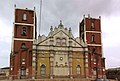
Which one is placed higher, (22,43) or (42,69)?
(22,43)

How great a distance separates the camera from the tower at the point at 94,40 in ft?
167

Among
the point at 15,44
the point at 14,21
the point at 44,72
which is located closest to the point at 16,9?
the point at 14,21

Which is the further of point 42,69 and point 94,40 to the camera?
point 94,40

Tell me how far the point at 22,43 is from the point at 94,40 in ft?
58.2

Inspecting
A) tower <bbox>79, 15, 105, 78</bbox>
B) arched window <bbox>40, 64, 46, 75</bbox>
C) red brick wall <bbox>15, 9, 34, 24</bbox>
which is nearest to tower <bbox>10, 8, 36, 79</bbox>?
red brick wall <bbox>15, 9, 34, 24</bbox>

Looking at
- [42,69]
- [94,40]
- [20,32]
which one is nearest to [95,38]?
[94,40]

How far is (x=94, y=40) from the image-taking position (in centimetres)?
5544

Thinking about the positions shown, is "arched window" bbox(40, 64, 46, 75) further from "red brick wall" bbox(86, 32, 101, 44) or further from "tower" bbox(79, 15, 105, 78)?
"red brick wall" bbox(86, 32, 101, 44)

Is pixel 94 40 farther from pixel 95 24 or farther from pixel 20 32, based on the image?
pixel 20 32

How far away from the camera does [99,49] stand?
55.3m

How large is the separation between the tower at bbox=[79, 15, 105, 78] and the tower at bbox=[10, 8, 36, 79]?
41.2 ft

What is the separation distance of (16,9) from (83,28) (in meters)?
17.3

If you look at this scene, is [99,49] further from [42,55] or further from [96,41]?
[42,55]

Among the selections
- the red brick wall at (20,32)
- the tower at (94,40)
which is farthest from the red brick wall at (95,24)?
A: the red brick wall at (20,32)
